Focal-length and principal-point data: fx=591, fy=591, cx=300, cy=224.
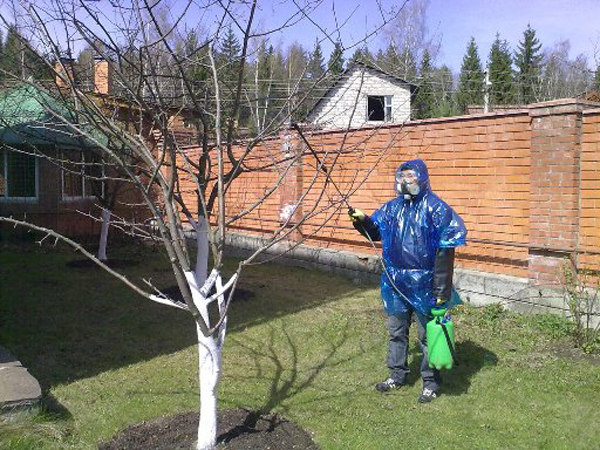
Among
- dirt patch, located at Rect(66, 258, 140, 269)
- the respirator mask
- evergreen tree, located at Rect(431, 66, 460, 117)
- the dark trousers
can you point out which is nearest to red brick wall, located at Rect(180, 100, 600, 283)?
the respirator mask

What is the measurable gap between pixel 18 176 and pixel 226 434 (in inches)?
448

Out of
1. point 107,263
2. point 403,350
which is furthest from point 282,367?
point 107,263

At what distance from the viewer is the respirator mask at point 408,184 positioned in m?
4.57

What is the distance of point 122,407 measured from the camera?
169 inches

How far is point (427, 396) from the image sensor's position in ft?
14.7

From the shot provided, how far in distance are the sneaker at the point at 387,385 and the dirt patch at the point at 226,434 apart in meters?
0.96

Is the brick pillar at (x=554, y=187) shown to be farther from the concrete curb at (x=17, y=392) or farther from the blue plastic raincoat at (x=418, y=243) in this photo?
the concrete curb at (x=17, y=392)

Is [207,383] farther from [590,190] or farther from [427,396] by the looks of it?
[590,190]

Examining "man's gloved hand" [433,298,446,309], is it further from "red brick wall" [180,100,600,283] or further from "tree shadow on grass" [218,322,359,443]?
"red brick wall" [180,100,600,283]

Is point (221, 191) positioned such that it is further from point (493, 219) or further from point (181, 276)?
point (493, 219)

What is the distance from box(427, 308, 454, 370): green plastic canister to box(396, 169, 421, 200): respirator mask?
35.8 inches

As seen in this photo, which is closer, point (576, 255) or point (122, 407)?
point (122, 407)

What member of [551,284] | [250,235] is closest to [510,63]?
[250,235]

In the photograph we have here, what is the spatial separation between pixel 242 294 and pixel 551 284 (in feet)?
12.2
